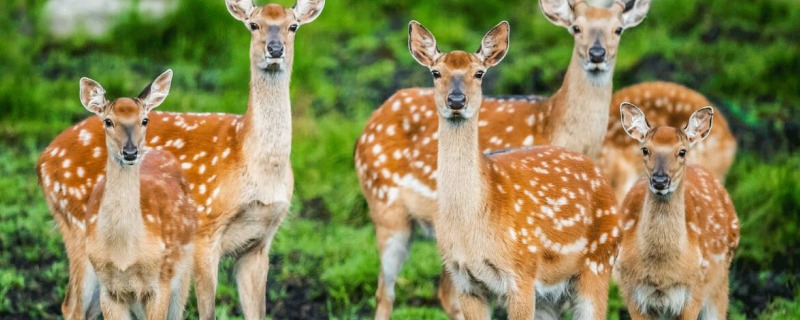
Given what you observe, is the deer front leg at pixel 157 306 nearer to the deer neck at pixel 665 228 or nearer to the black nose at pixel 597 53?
the deer neck at pixel 665 228

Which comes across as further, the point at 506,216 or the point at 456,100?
the point at 506,216

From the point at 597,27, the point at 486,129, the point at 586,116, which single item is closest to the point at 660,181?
the point at 586,116

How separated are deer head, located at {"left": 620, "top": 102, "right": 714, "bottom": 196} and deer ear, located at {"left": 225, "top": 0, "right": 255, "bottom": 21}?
238 cm

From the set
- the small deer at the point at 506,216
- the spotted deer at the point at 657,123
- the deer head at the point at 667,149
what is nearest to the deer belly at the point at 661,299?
the small deer at the point at 506,216

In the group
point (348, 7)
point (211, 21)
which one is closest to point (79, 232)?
point (211, 21)

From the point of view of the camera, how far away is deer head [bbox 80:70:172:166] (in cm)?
671

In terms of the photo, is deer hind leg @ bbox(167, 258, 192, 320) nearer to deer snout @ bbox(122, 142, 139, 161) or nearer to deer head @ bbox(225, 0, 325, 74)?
deer snout @ bbox(122, 142, 139, 161)

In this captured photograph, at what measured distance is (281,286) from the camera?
9594 mm

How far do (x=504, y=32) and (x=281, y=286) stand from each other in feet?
10.1

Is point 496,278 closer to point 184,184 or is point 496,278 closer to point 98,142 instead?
point 184,184

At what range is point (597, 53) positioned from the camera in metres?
8.61

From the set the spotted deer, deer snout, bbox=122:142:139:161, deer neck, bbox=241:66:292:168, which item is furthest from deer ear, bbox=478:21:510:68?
the spotted deer

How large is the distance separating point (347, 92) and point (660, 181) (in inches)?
247

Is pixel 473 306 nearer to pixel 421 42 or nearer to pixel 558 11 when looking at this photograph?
pixel 421 42
